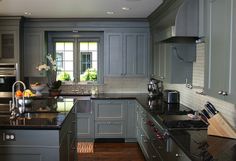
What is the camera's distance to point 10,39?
6.20 meters

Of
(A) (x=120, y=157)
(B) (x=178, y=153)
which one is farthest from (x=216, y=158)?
(A) (x=120, y=157)

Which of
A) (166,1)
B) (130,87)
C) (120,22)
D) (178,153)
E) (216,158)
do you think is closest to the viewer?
(216,158)

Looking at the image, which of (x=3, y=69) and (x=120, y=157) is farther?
(x=3, y=69)

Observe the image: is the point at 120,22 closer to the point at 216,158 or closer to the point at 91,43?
the point at 91,43

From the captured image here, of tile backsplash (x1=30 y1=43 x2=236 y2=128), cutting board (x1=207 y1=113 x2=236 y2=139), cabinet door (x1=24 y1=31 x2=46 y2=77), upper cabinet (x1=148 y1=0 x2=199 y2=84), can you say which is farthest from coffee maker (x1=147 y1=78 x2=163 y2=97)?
cutting board (x1=207 y1=113 x2=236 y2=139)

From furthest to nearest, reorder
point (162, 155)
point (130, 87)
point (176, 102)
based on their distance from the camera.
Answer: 1. point (130, 87)
2. point (176, 102)
3. point (162, 155)

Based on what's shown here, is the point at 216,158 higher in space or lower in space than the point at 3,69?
lower

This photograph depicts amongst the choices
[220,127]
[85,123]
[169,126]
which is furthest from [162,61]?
[220,127]

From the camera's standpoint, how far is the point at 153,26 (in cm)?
591

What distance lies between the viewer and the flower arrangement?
20.3 feet

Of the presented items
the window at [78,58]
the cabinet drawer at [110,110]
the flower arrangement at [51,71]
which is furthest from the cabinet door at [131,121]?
the flower arrangement at [51,71]

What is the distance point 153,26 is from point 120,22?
83 centimetres

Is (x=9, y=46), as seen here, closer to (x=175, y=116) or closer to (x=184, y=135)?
(x=175, y=116)

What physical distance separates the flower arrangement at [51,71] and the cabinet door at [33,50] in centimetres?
13
